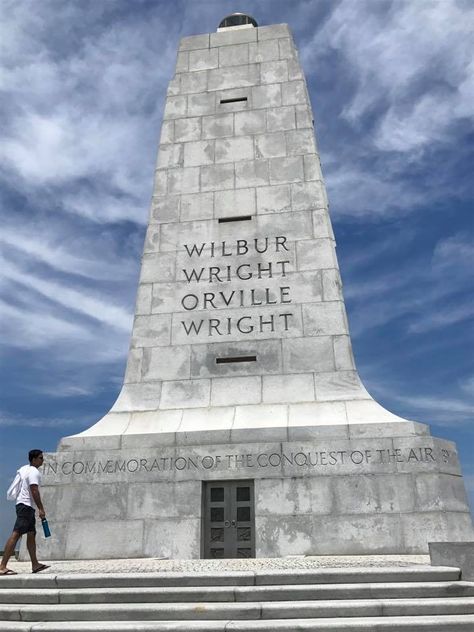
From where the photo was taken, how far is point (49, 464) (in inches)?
436

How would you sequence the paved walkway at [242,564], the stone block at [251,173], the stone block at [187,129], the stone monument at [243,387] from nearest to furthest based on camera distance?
the paved walkway at [242,564] < the stone monument at [243,387] < the stone block at [251,173] < the stone block at [187,129]

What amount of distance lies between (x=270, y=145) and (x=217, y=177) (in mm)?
1373

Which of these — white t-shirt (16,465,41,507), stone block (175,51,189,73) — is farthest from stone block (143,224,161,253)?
white t-shirt (16,465,41,507)

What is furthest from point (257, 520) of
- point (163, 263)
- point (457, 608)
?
point (163, 263)

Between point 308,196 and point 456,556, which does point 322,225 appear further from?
point 456,556

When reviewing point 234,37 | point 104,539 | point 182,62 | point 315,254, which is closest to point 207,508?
point 104,539

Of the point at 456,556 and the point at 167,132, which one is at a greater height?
the point at 167,132

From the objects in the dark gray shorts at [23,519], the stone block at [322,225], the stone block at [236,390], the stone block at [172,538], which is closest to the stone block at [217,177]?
the stone block at [322,225]

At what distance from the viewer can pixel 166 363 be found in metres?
12.2

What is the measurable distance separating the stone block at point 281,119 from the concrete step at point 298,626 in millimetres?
10646

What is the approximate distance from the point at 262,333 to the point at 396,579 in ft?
20.0

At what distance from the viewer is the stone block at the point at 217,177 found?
1359 centimetres

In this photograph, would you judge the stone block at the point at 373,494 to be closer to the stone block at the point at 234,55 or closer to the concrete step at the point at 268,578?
the concrete step at the point at 268,578

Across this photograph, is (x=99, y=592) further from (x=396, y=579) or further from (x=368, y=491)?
(x=368, y=491)
